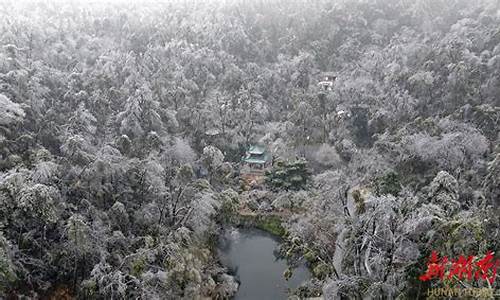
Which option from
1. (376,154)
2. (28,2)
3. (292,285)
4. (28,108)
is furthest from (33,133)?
(28,2)

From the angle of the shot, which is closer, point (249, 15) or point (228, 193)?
point (228, 193)

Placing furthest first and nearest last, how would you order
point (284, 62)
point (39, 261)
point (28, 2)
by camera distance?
1. point (28, 2)
2. point (284, 62)
3. point (39, 261)

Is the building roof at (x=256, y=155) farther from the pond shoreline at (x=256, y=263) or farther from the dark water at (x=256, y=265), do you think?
the dark water at (x=256, y=265)

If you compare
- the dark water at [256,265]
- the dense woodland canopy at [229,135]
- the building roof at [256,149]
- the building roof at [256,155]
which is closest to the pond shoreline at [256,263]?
the dark water at [256,265]

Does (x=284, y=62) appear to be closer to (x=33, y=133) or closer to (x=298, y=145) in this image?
(x=298, y=145)

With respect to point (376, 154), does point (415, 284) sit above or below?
above

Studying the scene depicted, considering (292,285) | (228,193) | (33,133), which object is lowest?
(292,285)

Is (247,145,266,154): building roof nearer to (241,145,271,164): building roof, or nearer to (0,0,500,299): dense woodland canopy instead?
(241,145,271,164): building roof

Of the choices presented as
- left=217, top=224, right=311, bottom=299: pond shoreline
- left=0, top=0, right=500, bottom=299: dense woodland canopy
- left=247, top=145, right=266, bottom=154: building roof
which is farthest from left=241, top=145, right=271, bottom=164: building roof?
left=217, top=224, right=311, bottom=299: pond shoreline
